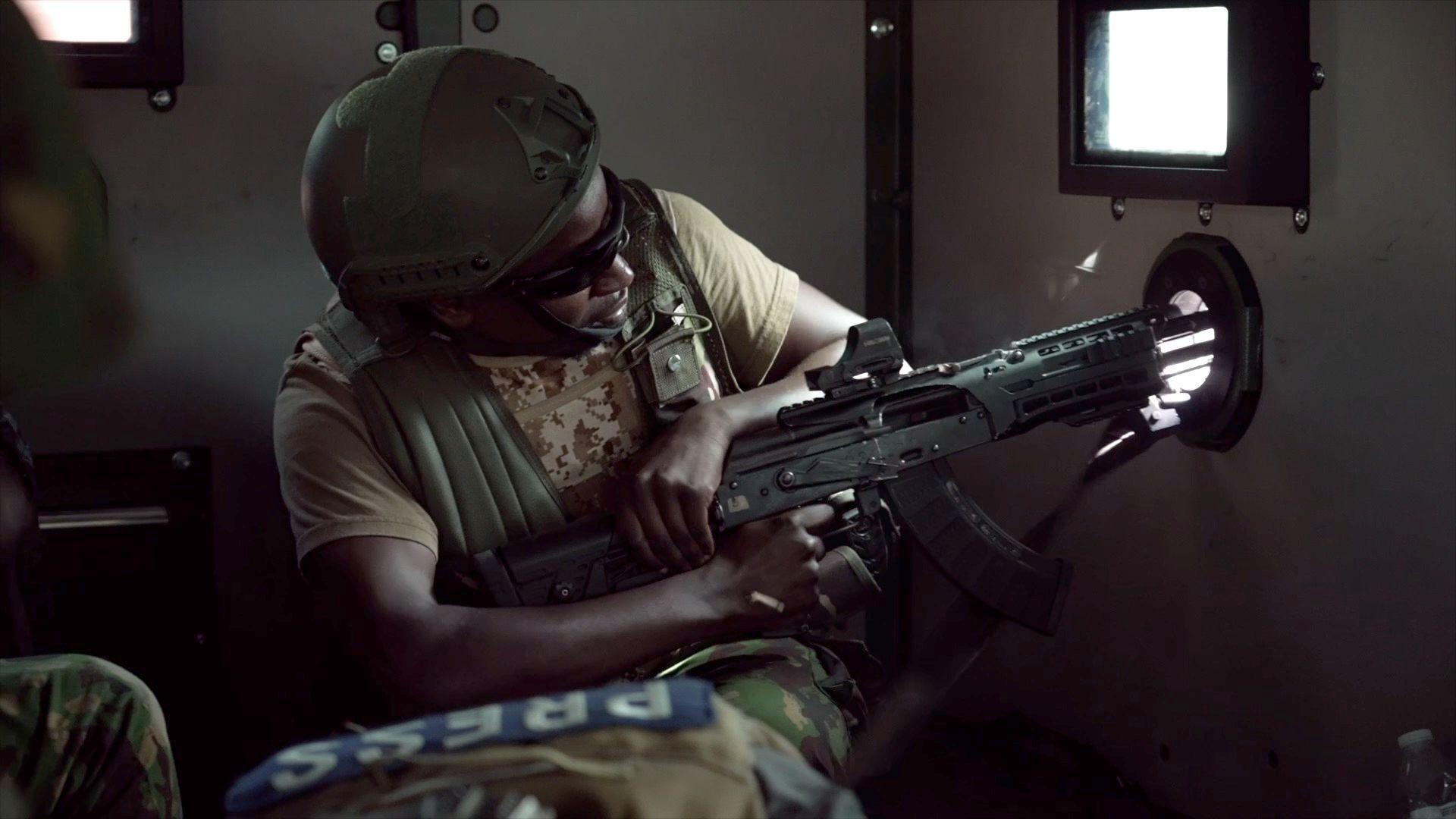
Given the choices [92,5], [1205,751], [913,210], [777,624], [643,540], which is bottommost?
[1205,751]

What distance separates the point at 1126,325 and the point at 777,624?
1.90 feet

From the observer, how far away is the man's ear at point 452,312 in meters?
1.80

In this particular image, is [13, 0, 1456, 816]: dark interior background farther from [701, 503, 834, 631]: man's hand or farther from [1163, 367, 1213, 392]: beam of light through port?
[701, 503, 834, 631]: man's hand

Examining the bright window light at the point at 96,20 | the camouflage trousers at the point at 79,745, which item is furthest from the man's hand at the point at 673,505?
the bright window light at the point at 96,20

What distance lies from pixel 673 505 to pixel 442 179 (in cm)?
47

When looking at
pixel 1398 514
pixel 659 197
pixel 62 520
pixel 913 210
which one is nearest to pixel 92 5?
pixel 62 520

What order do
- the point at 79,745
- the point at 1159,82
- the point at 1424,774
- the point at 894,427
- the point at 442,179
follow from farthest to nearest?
the point at 1159,82, the point at 894,427, the point at 442,179, the point at 1424,774, the point at 79,745

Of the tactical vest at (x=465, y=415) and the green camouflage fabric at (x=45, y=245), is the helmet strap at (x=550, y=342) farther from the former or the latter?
the green camouflage fabric at (x=45, y=245)

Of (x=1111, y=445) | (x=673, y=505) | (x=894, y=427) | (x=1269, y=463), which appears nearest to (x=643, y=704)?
(x=673, y=505)

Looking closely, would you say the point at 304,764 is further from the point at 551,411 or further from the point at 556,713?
the point at 551,411

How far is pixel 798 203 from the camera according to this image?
2.54m

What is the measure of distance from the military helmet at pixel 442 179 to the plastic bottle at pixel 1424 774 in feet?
3.69

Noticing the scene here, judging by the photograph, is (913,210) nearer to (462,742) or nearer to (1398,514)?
(1398,514)

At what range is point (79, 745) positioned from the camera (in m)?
1.32
